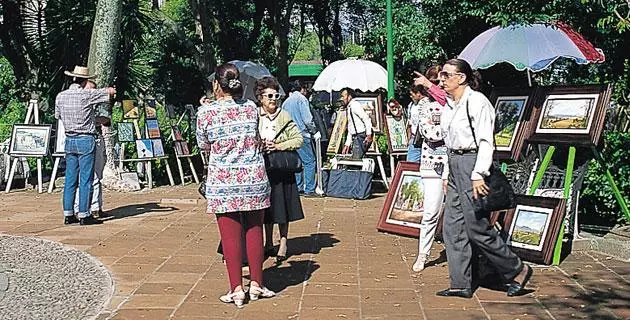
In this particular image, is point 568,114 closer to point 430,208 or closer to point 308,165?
point 430,208

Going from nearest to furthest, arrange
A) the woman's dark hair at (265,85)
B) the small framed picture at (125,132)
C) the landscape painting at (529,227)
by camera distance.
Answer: the woman's dark hair at (265,85), the landscape painting at (529,227), the small framed picture at (125,132)

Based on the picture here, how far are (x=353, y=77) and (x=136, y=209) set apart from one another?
246 inches

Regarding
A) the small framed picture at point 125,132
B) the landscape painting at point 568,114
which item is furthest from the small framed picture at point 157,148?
the landscape painting at point 568,114

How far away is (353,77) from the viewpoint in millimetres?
16422

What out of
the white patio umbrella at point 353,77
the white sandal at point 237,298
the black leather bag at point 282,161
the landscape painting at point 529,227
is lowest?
the white sandal at point 237,298

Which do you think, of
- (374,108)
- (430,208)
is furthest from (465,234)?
(374,108)

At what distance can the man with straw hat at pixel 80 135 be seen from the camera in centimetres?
978

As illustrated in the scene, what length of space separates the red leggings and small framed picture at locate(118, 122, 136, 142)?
7888 mm

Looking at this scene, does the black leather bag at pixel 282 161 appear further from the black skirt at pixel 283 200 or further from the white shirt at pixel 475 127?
the white shirt at pixel 475 127

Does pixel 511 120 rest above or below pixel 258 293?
above

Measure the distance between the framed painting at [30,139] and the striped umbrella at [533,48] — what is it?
763cm

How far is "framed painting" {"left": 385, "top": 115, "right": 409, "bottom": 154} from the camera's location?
13992 mm

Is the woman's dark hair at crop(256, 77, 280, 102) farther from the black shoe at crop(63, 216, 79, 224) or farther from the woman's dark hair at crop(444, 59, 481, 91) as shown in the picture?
the black shoe at crop(63, 216, 79, 224)

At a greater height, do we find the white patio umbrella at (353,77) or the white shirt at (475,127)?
the white patio umbrella at (353,77)
